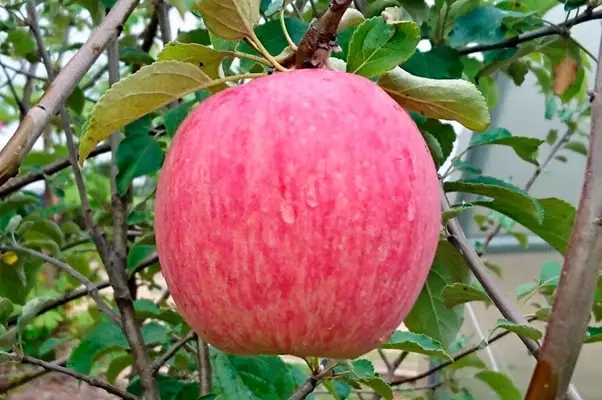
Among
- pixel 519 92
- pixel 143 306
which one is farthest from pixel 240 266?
pixel 519 92

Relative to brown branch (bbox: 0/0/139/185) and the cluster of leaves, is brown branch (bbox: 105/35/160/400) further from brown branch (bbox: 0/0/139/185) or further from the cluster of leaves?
brown branch (bbox: 0/0/139/185)

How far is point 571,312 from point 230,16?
0.28 m

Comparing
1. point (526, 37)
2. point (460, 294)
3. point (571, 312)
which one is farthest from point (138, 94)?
point (526, 37)

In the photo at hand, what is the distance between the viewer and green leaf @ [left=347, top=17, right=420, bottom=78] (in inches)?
19.7

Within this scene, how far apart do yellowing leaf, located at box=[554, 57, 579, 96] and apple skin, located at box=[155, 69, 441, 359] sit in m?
0.56

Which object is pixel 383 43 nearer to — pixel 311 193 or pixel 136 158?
pixel 311 193

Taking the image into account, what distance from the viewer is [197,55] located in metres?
0.51

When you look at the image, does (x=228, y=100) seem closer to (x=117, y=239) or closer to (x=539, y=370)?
(x=539, y=370)

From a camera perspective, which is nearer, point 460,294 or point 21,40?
point 460,294

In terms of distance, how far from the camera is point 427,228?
0.46 m

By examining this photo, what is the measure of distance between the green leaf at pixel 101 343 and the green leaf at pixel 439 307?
1.35 feet

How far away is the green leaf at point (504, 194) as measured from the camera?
705 millimetres

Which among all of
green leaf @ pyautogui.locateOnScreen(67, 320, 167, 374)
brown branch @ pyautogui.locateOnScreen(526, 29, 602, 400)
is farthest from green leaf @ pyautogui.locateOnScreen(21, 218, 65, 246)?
brown branch @ pyautogui.locateOnScreen(526, 29, 602, 400)

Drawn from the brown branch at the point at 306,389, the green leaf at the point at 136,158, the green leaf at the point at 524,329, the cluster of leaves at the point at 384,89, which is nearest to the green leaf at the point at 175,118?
the cluster of leaves at the point at 384,89
